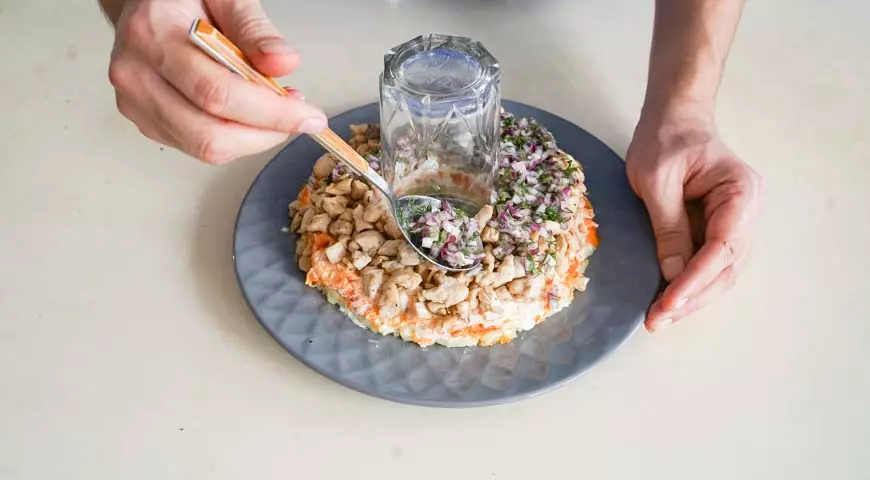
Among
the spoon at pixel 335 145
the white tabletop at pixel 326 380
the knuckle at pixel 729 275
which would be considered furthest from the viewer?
the knuckle at pixel 729 275

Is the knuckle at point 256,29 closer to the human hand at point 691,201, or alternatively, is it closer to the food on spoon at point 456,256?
the food on spoon at point 456,256

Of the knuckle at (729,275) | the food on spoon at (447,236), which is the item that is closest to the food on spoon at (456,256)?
the food on spoon at (447,236)

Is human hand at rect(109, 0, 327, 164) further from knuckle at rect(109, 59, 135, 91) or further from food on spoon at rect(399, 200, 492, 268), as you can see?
food on spoon at rect(399, 200, 492, 268)

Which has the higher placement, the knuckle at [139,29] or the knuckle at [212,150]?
the knuckle at [139,29]

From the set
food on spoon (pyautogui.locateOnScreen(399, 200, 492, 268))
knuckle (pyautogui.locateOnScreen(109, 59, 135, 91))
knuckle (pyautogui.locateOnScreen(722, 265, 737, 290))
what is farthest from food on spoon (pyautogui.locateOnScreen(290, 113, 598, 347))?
knuckle (pyautogui.locateOnScreen(109, 59, 135, 91))

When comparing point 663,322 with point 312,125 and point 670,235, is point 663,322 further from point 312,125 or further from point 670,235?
point 312,125

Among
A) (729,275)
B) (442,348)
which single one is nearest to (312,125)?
(442,348)

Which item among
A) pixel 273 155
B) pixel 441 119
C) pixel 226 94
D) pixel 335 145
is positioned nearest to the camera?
pixel 226 94
